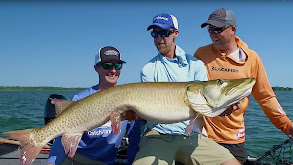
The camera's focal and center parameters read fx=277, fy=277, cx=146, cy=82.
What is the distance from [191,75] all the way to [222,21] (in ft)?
Result: 3.43

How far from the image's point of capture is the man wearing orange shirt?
170 inches

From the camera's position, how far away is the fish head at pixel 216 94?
302 centimetres

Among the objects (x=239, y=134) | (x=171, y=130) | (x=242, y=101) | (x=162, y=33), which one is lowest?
(x=239, y=134)

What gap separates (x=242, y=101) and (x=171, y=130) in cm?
145

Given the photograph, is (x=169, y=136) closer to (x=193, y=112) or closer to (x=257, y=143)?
(x=193, y=112)

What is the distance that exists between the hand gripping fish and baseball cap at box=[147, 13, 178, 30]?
103 cm

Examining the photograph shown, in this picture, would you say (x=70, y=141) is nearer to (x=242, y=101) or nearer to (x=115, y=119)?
(x=115, y=119)

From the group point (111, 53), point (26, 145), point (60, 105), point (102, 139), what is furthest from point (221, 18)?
point (26, 145)

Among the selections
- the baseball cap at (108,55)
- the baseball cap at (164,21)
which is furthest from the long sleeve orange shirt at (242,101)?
the baseball cap at (108,55)

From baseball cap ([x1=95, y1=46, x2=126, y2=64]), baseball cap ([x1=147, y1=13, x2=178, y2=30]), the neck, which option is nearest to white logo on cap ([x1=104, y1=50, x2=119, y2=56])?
baseball cap ([x1=95, y1=46, x2=126, y2=64])

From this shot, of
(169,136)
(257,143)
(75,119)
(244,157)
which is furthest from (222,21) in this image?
(257,143)

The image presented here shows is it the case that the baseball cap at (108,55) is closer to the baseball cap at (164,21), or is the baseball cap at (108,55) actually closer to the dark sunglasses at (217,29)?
the baseball cap at (164,21)

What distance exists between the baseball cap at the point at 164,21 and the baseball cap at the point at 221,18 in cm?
57

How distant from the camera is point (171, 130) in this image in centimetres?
373
